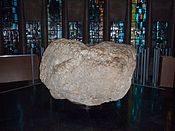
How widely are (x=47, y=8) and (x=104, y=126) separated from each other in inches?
315

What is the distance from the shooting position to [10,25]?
1100 centimetres

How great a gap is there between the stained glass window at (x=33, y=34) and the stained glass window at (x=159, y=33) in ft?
16.5

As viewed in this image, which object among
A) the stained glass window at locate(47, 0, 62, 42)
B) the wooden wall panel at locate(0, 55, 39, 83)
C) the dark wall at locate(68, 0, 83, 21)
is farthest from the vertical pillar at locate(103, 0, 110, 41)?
the wooden wall panel at locate(0, 55, 39, 83)

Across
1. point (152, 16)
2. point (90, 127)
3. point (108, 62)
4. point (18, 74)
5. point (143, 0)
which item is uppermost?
point (143, 0)

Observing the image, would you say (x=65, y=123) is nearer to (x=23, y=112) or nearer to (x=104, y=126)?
(x=104, y=126)

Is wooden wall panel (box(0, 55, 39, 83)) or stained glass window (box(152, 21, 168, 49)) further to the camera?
stained glass window (box(152, 21, 168, 49))

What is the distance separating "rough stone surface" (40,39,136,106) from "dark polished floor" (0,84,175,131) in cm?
45

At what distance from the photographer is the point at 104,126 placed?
4695 mm

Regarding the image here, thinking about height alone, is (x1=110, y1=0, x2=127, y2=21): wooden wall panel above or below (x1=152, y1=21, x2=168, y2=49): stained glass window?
above

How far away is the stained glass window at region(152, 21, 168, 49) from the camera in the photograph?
11.1 m

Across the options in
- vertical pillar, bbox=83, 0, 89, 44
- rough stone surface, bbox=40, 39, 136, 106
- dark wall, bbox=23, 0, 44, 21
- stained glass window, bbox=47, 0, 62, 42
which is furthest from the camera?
stained glass window, bbox=47, 0, 62, 42

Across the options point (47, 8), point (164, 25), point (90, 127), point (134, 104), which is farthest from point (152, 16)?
point (90, 127)

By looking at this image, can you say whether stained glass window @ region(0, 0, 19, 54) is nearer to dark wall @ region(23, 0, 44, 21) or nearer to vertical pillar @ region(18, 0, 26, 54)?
vertical pillar @ region(18, 0, 26, 54)

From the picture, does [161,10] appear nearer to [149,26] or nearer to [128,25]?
[149,26]
